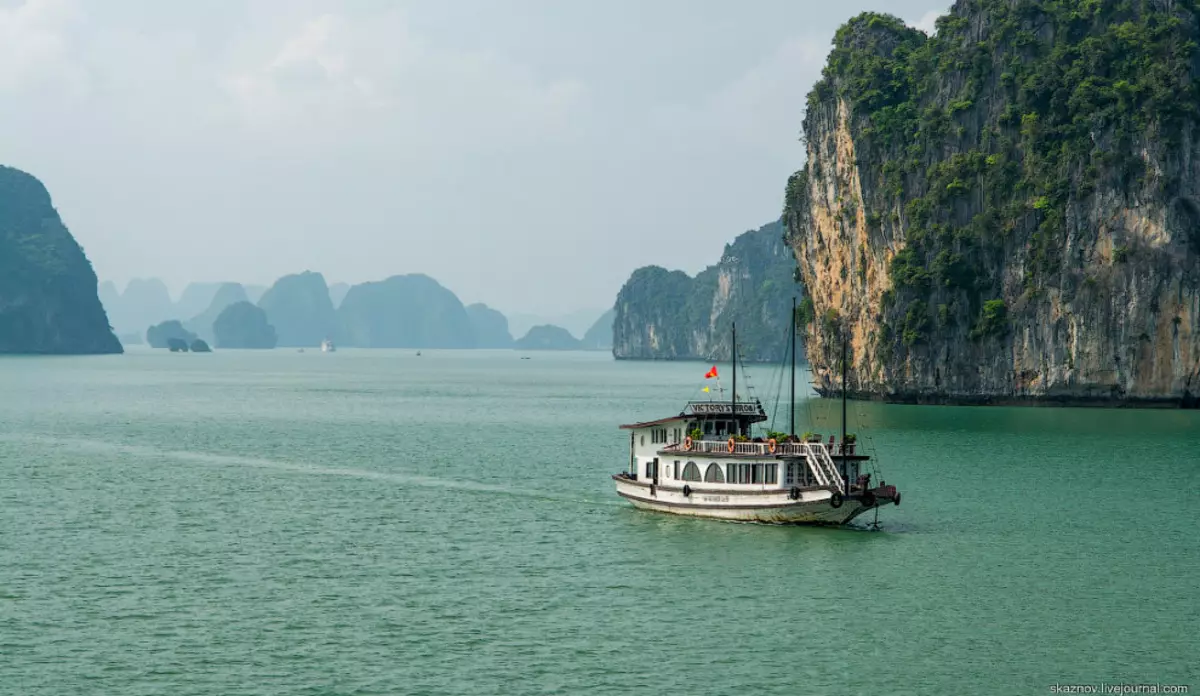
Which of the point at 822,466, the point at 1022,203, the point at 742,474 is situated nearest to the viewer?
the point at 822,466

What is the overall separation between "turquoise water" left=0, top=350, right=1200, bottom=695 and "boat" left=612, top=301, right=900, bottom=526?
90 centimetres

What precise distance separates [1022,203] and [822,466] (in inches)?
2960

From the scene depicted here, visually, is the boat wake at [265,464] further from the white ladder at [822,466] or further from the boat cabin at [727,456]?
the white ladder at [822,466]

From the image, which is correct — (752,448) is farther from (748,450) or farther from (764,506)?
(764,506)

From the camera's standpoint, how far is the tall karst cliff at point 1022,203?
106688 mm

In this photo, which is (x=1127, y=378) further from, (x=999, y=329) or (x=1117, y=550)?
(x=1117, y=550)

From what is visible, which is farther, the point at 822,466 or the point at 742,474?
the point at 742,474

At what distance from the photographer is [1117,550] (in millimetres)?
43625

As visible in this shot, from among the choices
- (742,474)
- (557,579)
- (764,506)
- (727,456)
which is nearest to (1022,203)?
(742,474)

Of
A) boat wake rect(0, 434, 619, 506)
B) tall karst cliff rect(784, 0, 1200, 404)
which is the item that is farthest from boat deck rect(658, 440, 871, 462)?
tall karst cliff rect(784, 0, 1200, 404)

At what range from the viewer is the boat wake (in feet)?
196

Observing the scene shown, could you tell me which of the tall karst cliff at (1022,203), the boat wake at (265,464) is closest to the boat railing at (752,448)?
the boat wake at (265,464)

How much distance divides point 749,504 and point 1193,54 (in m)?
80.9

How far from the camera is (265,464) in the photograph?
69.9m
